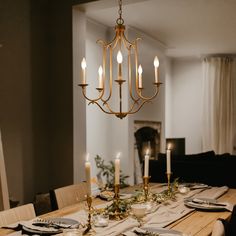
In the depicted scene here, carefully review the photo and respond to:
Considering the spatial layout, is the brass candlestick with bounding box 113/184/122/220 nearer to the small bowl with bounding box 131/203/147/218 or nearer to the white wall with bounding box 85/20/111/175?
the small bowl with bounding box 131/203/147/218

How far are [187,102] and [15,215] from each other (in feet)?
21.9

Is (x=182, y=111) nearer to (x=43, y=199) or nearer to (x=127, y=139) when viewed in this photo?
(x=127, y=139)

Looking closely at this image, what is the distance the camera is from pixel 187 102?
8.35 m

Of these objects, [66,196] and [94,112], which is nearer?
[66,196]

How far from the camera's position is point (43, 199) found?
321 centimetres

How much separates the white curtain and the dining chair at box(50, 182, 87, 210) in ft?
17.8

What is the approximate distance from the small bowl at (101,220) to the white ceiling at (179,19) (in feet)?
7.83

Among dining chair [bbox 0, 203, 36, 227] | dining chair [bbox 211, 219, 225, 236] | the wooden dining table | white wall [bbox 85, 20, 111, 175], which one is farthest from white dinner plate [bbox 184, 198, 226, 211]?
white wall [bbox 85, 20, 111, 175]

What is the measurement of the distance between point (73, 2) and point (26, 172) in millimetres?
1755

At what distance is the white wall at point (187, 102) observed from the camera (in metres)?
8.22

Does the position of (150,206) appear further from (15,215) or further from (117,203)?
(15,215)

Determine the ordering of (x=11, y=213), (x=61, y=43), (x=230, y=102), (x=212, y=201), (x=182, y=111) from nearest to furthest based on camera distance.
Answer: (x=11, y=213) → (x=212, y=201) → (x=61, y=43) → (x=230, y=102) → (x=182, y=111)

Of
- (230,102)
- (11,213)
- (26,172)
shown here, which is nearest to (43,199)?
(26,172)

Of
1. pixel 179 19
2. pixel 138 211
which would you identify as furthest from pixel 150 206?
pixel 179 19
